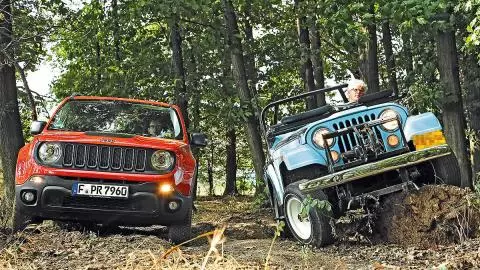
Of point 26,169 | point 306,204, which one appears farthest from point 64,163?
point 306,204

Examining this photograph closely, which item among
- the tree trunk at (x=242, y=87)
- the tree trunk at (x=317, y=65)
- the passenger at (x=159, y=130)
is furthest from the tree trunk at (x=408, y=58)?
the passenger at (x=159, y=130)

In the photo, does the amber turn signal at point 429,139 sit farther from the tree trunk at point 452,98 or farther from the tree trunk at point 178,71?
the tree trunk at point 178,71

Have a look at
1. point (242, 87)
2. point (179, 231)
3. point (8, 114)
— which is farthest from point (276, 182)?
point (242, 87)

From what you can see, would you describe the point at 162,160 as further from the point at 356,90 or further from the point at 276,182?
the point at 356,90

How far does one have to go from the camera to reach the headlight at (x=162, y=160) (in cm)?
750

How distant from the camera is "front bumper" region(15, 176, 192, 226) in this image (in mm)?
7172

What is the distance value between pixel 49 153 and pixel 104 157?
613 mm

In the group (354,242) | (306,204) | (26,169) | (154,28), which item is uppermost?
(154,28)

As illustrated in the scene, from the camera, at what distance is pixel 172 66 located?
17.8 metres

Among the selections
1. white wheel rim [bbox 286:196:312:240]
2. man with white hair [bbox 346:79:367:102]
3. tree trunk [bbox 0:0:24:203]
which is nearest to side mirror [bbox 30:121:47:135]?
white wheel rim [bbox 286:196:312:240]

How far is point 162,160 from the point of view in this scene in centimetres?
754

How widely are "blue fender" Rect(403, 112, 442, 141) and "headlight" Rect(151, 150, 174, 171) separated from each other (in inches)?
107

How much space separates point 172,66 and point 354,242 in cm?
1138

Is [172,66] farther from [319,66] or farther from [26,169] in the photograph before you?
[26,169]
